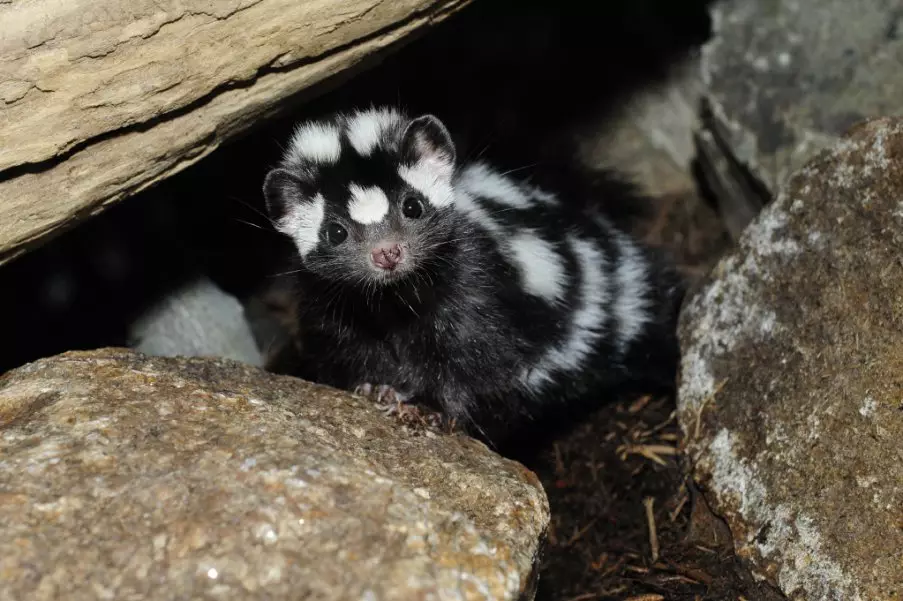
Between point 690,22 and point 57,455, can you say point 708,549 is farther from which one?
point 690,22

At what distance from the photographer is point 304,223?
421cm

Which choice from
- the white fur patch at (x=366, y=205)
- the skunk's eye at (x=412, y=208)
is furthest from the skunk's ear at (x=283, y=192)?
the skunk's eye at (x=412, y=208)

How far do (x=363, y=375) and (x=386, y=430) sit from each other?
100 cm

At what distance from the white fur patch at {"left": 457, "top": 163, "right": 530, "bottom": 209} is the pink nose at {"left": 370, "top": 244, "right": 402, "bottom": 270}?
81 cm

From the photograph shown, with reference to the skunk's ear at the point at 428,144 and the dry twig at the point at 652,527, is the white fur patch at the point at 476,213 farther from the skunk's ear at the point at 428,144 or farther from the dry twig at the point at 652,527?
the dry twig at the point at 652,527

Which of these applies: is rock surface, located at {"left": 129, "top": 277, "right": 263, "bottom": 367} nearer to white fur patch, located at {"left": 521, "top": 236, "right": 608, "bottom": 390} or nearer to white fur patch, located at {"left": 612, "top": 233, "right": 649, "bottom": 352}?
white fur patch, located at {"left": 521, "top": 236, "right": 608, "bottom": 390}

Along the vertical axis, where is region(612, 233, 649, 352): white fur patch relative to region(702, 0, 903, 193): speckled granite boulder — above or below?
below

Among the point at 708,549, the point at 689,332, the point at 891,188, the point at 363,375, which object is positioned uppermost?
the point at 891,188

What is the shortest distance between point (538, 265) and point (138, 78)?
2113 millimetres

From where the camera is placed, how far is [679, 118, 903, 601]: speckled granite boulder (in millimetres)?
3447

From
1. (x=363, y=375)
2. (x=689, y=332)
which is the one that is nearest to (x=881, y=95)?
(x=689, y=332)

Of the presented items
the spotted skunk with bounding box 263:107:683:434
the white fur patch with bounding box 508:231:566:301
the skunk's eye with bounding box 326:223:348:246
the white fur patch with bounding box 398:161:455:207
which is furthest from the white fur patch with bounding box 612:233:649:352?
the skunk's eye with bounding box 326:223:348:246

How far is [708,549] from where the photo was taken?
4035 millimetres

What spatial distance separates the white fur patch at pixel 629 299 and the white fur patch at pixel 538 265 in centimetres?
63
